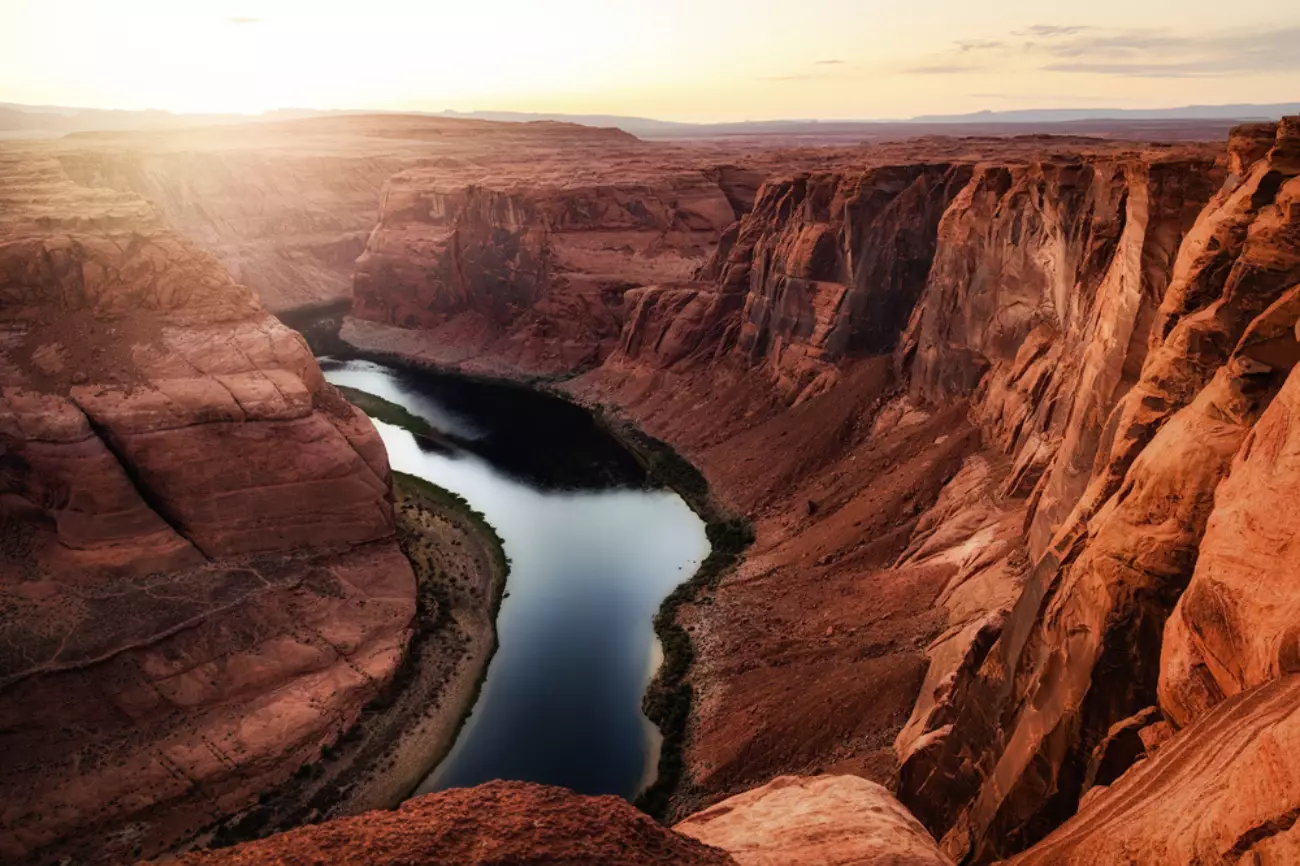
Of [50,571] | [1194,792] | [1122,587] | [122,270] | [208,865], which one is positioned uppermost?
[122,270]

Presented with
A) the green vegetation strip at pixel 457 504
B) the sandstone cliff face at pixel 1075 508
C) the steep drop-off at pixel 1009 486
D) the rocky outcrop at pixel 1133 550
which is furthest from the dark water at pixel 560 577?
the rocky outcrop at pixel 1133 550

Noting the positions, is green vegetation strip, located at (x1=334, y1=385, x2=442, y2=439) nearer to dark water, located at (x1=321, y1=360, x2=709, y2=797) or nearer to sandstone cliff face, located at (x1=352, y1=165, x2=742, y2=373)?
dark water, located at (x1=321, y1=360, x2=709, y2=797)

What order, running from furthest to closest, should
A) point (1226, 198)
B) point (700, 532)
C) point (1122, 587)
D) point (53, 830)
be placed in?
point (700, 532), point (53, 830), point (1226, 198), point (1122, 587)

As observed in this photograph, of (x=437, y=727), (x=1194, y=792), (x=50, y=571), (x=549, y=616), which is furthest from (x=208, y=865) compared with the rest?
(x=549, y=616)

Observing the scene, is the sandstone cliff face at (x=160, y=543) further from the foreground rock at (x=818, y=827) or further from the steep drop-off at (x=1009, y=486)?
the foreground rock at (x=818, y=827)

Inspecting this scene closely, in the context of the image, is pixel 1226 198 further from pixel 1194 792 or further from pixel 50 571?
pixel 50 571

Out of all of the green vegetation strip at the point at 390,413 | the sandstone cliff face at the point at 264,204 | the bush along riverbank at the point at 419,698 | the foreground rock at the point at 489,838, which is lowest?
the bush along riverbank at the point at 419,698
